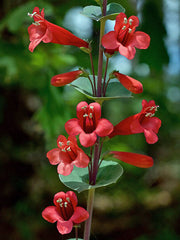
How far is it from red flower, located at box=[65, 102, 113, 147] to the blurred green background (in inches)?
43.9

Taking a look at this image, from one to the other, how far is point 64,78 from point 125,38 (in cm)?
24

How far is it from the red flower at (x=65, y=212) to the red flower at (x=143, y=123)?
28cm

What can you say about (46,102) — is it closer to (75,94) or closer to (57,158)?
(75,94)

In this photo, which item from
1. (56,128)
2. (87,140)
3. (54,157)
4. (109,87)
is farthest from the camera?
(56,128)

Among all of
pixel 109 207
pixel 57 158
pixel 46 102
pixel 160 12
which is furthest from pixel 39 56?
pixel 109 207

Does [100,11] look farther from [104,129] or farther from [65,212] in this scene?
[65,212]

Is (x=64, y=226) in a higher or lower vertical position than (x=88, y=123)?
lower

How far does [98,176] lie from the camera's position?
3.60ft

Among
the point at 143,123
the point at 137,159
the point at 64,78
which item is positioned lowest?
the point at 137,159

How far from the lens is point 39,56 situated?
2242 mm

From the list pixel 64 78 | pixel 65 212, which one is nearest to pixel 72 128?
pixel 64 78

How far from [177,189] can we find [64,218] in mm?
3589

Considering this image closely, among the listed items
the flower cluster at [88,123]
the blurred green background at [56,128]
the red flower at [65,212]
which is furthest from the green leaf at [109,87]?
the blurred green background at [56,128]

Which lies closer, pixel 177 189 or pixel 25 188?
pixel 25 188
